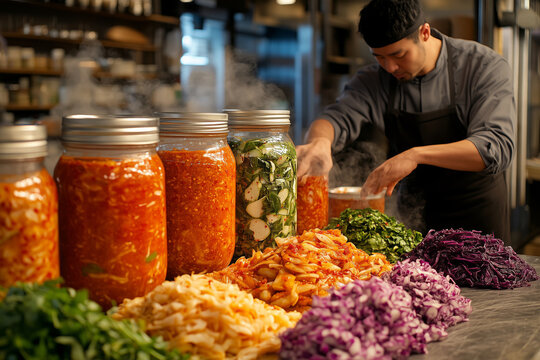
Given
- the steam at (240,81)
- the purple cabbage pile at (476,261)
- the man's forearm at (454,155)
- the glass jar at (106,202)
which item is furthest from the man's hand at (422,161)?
the steam at (240,81)

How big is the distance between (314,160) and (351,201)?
0.20 meters

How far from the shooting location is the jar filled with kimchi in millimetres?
874

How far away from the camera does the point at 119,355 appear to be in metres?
0.78

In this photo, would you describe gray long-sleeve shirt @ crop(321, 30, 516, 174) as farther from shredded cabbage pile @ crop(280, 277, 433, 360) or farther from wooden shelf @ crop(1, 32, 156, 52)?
wooden shelf @ crop(1, 32, 156, 52)

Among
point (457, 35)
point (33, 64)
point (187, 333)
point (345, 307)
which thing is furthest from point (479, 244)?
point (33, 64)

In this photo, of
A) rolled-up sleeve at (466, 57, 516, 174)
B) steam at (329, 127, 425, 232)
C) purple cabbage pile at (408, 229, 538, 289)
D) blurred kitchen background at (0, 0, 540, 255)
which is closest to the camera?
purple cabbage pile at (408, 229, 538, 289)

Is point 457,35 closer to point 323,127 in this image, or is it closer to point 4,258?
point 323,127

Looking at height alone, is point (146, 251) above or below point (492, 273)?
Result: above

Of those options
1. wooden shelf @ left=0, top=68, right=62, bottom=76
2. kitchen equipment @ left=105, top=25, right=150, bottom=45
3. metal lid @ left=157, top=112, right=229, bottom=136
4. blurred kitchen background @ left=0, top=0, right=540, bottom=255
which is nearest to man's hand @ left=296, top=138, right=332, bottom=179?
metal lid @ left=157, top=112, right=229, bottom=136

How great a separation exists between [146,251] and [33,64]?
4.90 meters

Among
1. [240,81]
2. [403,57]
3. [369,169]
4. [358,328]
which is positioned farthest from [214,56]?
[358,328]

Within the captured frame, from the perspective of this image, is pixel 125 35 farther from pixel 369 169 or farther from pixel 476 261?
pixel 476 261

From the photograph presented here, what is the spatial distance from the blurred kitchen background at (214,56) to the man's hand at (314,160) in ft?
7.57

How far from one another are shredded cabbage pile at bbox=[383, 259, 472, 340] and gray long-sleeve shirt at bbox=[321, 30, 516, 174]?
1.25 metres
